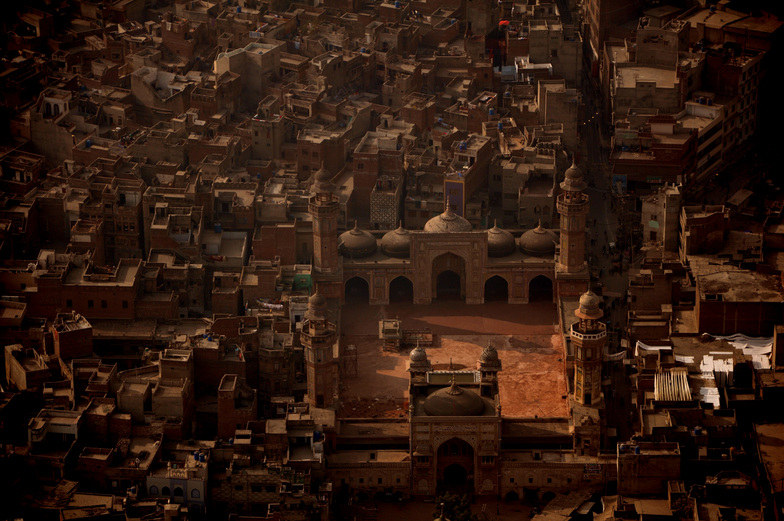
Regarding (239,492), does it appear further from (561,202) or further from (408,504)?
(561,202)

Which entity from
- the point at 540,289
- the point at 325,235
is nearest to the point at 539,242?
the point at 540,289

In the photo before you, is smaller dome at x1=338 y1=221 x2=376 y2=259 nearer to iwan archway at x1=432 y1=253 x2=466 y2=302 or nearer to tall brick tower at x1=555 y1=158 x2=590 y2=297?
iwan archway at x1=432 y1=253 x2=466 y2=302

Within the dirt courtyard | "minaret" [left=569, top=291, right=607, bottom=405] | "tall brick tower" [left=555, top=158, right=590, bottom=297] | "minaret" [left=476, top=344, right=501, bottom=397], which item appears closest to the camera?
"minaret" [left=476, top=344, right=501, bottom=397]

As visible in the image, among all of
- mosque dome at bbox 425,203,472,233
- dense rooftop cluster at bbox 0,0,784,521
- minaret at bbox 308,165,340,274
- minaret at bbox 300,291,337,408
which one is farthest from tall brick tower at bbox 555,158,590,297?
minaret at bbox 300,291,337,408

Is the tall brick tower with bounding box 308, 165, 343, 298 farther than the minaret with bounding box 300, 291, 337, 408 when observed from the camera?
Yes

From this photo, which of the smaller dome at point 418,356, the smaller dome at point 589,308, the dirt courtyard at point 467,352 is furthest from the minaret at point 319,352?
the smaller dome at point 589,308

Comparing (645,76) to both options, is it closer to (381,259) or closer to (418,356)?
(381,259)

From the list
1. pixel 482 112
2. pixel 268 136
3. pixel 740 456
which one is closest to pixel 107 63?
pixel 268 136
